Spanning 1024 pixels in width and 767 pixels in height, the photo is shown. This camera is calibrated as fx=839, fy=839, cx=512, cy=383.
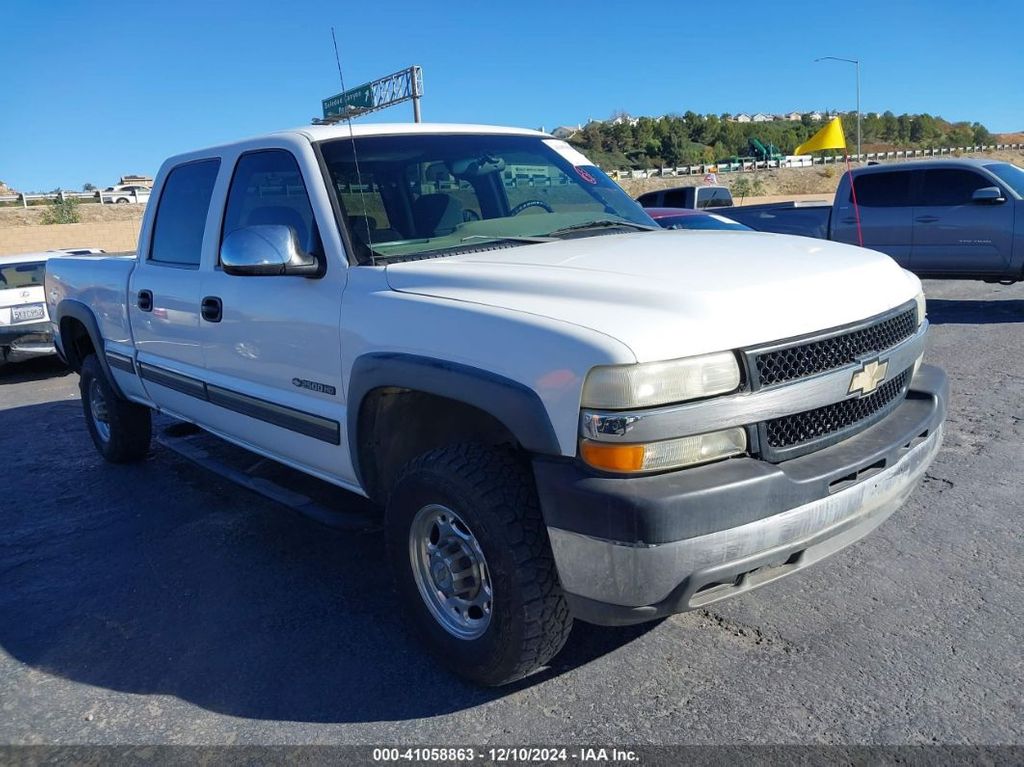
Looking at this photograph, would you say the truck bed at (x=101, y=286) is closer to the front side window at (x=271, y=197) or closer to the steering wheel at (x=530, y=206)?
the front side window at (x=271, y=197)

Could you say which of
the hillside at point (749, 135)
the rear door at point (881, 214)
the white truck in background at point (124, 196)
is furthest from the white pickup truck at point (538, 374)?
the hillside at point (749, 135)

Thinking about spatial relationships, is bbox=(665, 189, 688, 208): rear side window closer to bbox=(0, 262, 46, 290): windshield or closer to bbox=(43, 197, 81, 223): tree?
bbox=(0, 262, 46, 290): windshield

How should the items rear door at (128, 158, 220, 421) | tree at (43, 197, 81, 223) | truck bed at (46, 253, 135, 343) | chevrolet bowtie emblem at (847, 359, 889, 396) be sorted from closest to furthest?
chevrolet bowtie emblem at (847, 359, 889, 396), rear door at (128, 158, 220, 421), truck bed at (46, 253, 135, 343), tree at (43, 197, 81, 223)

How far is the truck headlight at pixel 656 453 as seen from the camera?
237 centimetres

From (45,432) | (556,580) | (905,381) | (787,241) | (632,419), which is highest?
(787,241)

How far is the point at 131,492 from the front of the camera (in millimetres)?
5422

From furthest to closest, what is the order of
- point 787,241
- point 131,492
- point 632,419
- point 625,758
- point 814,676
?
point 131,492 < point 787,241 < point 814,676 < point 625,758 < point 632,419

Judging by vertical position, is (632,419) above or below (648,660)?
above

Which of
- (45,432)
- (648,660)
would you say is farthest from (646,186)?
(648,660)

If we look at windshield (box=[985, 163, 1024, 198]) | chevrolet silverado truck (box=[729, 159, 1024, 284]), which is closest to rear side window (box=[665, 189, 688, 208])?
chevrolet silverado truck (box=[729, 159, 1024, 284])

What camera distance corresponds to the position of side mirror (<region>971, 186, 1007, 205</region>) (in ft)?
32.9

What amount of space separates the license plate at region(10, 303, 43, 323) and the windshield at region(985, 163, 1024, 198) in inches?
462

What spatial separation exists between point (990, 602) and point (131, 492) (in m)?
4.83

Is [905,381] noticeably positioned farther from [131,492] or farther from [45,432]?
[45,432]
